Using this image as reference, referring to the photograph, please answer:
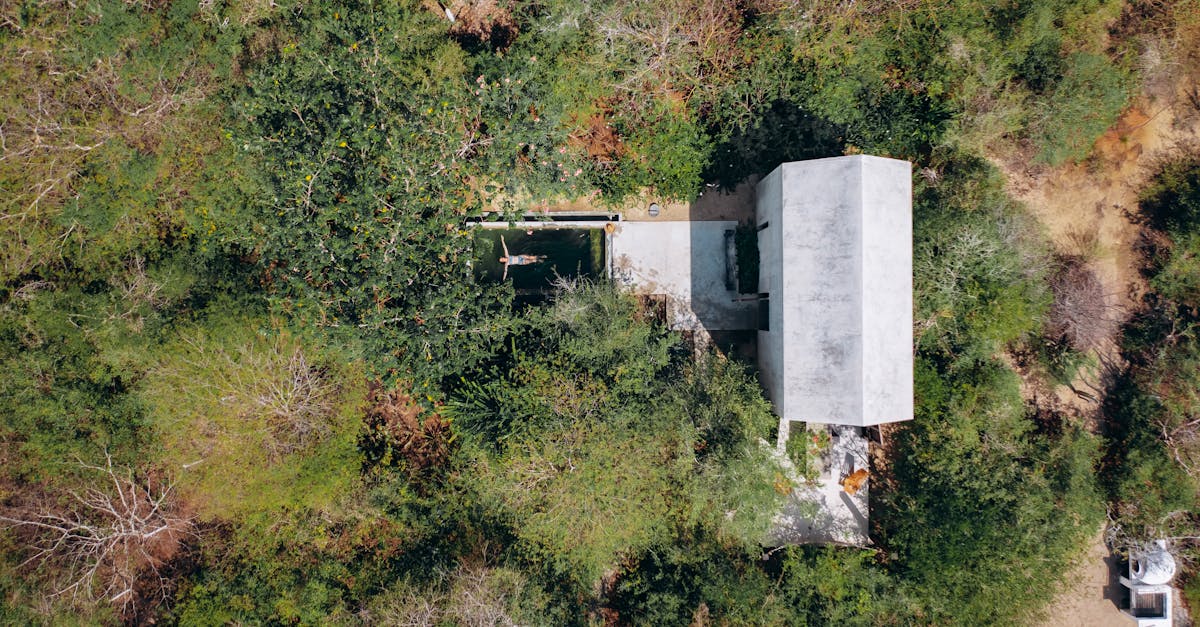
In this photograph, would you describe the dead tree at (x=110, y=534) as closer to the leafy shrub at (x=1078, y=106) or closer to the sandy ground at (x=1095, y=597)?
the sandy ground at (x=1095, y=597)

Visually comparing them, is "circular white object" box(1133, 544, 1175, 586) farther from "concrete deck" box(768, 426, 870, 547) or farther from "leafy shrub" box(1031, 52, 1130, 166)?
"leafy shrub" box(1031, 52, 1130, 166)

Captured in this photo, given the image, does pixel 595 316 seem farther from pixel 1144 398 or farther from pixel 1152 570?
pixel 1152 570

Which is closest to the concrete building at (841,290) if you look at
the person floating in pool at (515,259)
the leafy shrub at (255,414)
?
the person floating in pool at (515,259)

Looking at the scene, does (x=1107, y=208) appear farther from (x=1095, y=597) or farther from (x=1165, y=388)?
(x=1095, y=597)

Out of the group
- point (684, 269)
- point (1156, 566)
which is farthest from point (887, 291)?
point (1156, 566)

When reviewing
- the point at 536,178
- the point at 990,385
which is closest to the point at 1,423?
the point at 536,178
